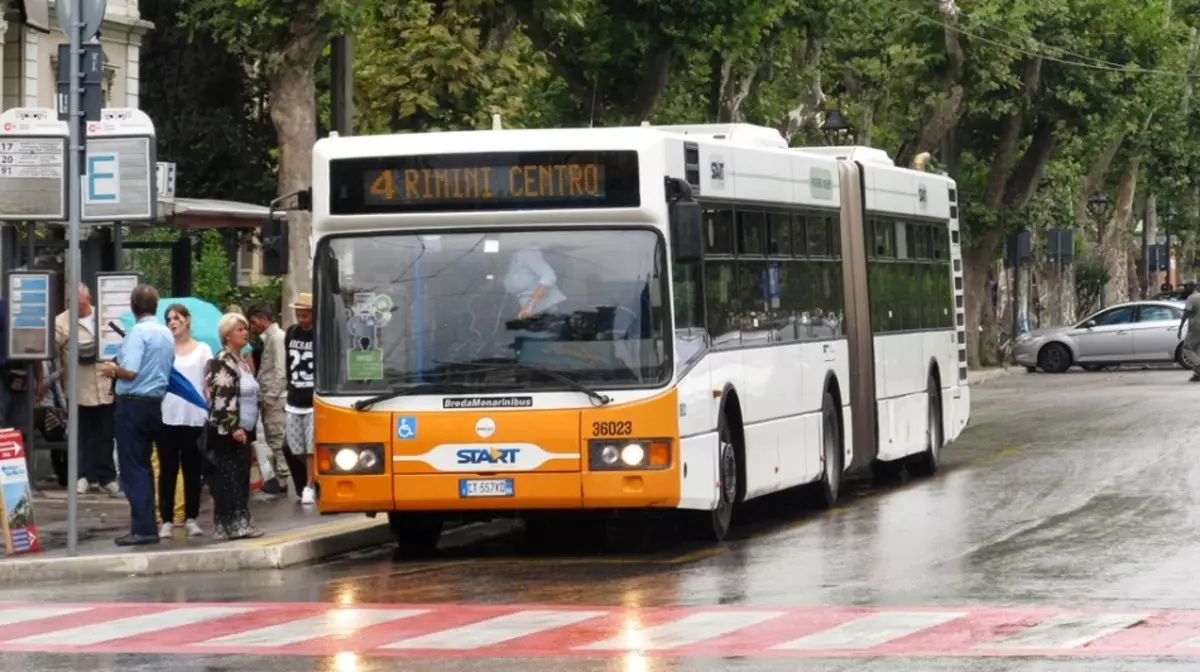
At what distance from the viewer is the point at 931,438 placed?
81.1 feet

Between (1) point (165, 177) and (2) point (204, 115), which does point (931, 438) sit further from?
(2) point (204, 115)

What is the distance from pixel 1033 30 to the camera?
170ft

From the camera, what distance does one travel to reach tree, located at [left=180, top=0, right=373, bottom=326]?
2286cm

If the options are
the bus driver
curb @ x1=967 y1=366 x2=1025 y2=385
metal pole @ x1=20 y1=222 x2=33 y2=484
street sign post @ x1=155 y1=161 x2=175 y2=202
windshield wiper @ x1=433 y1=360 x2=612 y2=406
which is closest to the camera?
windshield wiper @ x1=433 y1=360 x2=612 y2=406

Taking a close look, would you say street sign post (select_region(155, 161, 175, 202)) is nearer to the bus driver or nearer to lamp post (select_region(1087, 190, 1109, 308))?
the bus driver

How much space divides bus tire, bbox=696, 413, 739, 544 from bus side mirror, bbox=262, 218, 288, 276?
3.07 metres

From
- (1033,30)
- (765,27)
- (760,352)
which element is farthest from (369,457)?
(1033,30)

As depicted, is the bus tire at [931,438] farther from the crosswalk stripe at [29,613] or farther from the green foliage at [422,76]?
the crosswalk stripe at [29,613]

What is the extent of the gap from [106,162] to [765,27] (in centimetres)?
1831

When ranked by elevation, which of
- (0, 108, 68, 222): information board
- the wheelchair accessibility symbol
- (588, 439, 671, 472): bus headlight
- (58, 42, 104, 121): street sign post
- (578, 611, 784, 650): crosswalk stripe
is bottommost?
(578, 611, 784, 650): crosswalk stripe

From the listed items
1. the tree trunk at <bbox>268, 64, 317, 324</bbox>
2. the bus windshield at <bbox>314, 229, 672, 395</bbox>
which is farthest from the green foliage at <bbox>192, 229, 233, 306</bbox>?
the bus windshield at <bbox>314, 229, 672, 395</bbox>

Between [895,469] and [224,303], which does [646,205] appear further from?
[224,303]

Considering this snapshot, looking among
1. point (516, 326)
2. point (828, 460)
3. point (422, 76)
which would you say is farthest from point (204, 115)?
point (516, 326)

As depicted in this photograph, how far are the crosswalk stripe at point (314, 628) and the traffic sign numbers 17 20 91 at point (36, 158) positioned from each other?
4.81m
